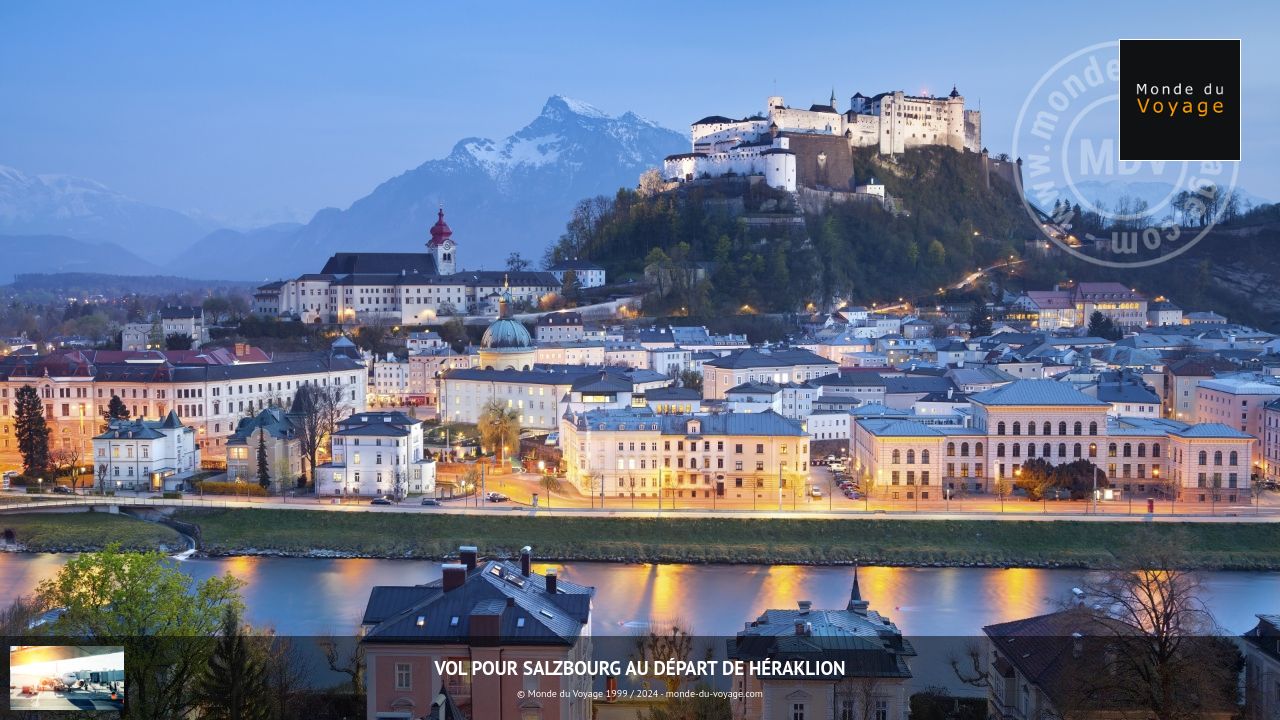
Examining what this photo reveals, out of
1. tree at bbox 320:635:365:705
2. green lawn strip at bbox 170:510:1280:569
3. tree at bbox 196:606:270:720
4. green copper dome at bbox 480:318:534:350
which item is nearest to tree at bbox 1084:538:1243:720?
tree at bbox 320:635:365:705

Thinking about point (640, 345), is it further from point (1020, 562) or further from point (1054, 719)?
point (1054, 719)

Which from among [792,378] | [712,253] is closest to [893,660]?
[792,378]

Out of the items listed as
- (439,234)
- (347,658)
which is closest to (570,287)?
(439,234)

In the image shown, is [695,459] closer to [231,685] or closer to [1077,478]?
[1077,478]

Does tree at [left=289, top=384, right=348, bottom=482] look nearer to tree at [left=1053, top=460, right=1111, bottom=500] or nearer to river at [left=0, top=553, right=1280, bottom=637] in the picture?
river at [left=0, top=553, right=1280, bottom=637]

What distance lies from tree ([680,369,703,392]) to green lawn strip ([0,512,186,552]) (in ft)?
39.4

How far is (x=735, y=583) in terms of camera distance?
13.7m

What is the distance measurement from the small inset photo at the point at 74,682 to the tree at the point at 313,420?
1123 cm

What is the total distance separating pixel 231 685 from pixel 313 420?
12417 millimetres

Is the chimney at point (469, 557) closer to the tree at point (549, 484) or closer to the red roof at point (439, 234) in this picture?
the tree at point (549, 484)

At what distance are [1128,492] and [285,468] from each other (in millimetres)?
12249

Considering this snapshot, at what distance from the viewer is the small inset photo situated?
691 cm

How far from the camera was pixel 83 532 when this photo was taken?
16047 mm

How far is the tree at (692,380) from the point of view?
84.5ft
